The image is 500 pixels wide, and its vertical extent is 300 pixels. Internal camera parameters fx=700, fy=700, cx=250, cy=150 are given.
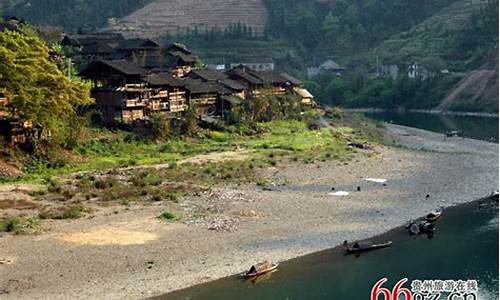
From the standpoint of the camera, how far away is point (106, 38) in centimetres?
8844

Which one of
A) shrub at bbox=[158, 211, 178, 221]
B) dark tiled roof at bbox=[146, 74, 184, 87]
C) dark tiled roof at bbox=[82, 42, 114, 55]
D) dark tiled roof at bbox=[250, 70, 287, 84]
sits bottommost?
shrub at bbox=[158, 211, 178, 221]

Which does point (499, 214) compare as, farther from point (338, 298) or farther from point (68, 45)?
point (68, 45)

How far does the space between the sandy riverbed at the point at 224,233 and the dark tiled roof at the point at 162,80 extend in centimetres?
1701

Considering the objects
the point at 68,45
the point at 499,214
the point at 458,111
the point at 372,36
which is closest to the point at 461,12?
the point at 372,36

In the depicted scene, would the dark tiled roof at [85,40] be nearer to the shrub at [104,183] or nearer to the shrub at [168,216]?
the shrub at [104,183]

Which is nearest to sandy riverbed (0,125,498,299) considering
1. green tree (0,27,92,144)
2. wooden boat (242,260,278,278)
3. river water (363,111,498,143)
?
wooden boat (242,260,278,278)

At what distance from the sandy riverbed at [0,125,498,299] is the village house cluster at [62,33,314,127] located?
16.6 m

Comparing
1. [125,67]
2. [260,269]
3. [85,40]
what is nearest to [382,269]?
[260,269]

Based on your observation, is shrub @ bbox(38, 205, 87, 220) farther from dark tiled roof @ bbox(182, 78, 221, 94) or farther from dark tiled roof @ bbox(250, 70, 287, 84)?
dark tiled roof @ bbox(250, 70, 287, 84)

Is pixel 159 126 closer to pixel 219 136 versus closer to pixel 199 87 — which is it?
pixel 219 136

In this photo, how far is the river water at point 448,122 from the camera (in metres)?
83.1

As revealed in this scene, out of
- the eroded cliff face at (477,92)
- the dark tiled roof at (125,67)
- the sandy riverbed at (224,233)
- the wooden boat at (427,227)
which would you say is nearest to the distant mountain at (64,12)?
the eroded cliff face at (477,92)

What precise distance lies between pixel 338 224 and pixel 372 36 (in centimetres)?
13932

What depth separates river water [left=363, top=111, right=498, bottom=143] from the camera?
83137mm
